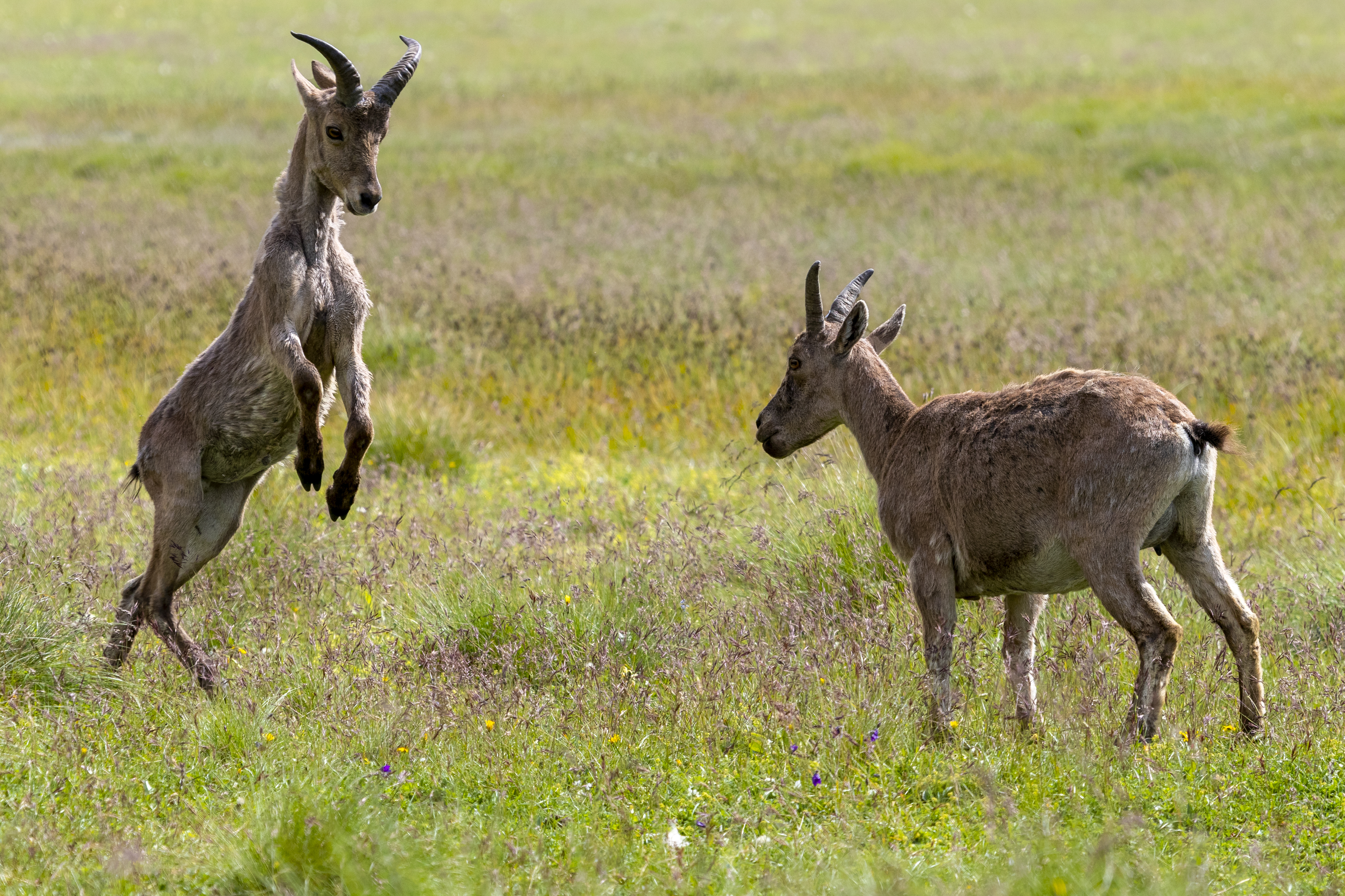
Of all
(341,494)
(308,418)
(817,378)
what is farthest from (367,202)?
(817,378)

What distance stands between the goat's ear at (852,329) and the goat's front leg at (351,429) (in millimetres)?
2238

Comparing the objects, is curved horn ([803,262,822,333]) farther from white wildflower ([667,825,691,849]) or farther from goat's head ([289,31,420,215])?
white wildflower ([667,825,691,849])

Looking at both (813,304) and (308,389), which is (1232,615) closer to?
(813,304)

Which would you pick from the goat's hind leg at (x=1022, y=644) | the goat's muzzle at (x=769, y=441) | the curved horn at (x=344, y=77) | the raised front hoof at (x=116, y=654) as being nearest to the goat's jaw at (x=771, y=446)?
the goat's muzzle at (x=769, y=441)

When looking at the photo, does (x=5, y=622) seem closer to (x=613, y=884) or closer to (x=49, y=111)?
(x=613, y=884)

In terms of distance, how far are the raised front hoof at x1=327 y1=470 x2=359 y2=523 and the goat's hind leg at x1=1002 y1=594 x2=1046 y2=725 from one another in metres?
2.89

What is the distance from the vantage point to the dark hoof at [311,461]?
5.89m

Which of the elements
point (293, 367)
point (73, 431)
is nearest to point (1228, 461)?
point (293, 367)

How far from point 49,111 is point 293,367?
31.9 m

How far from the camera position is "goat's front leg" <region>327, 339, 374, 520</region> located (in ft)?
19.5

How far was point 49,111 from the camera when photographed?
33.7 metres

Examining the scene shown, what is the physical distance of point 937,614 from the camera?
5.72 m

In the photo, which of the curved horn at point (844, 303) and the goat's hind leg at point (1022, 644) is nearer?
the goat's hind leg at point (1022, 644)

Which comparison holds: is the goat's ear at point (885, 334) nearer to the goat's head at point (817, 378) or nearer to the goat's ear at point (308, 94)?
the goat's head at point (817, 378)
